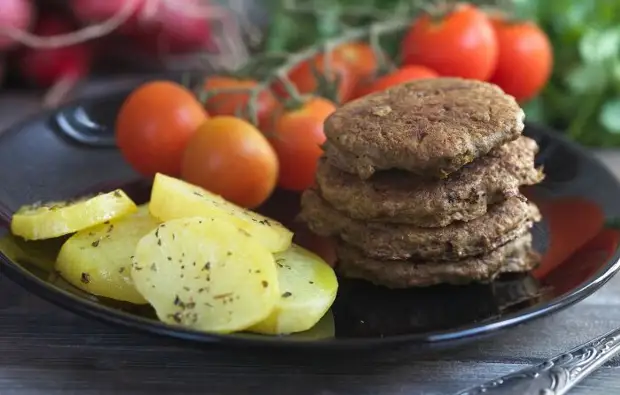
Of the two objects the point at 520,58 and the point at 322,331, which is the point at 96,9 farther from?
the point at 322,331

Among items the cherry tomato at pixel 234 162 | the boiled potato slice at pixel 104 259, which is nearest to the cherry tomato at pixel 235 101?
the cherry tomato at pixel 234 162

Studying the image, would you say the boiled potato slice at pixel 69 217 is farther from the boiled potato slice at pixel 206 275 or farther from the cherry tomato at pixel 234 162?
the cherry tomato at pixel 234 162

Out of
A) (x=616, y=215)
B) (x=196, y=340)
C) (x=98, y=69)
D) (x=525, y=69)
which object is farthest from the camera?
(x=98, y=69)

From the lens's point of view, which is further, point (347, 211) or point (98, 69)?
point (98, 69)

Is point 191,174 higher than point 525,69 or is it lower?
lower

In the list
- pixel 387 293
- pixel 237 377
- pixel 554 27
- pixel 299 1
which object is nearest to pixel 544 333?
pixel 387 293

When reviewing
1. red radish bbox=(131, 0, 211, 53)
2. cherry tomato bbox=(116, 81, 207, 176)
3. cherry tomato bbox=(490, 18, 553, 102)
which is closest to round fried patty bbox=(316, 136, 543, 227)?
cherry tomato bbox=(116, 81, 207, 176)

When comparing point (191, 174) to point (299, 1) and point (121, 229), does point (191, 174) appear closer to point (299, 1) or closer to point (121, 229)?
point (121, 229)
